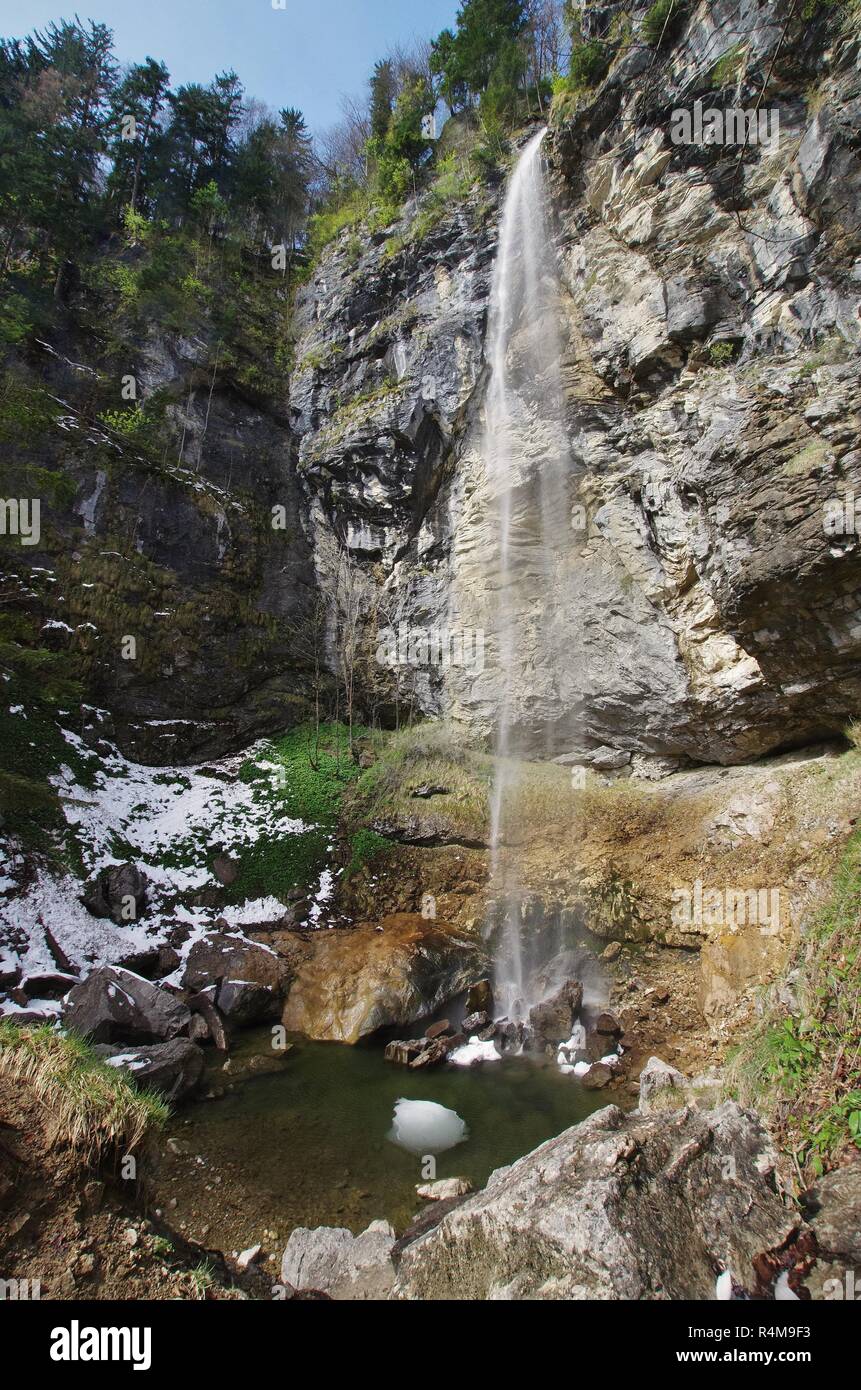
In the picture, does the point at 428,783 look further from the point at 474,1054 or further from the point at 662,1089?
the point at 662,1089

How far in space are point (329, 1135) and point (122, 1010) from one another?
135 inches

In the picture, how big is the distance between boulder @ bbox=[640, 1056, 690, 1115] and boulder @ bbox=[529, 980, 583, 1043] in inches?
105

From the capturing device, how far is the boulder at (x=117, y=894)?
10438 mm

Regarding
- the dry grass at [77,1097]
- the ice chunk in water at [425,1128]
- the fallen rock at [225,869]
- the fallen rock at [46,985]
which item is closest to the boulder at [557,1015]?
the ice chunk in water at [425,1128]

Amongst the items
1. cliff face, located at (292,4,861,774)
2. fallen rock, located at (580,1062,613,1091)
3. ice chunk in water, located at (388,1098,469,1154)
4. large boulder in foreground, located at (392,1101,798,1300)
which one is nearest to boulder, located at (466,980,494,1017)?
fallen rock, located at (580,1062,613,1091)

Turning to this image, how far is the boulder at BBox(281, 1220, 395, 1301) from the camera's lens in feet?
13.4

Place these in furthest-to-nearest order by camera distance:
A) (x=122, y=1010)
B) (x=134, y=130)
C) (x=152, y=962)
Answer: (x=134, y=130)
(x=152, y=962)
(x=122, y=1010)

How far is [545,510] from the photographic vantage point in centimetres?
1276

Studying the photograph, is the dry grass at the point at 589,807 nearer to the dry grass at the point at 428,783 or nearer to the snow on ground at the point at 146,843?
the dry grass at the point at 428,783

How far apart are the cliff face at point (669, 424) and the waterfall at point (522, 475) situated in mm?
224

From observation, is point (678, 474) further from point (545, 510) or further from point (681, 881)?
point (681, 881)

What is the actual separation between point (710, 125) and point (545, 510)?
6504 mm

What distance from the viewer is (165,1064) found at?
704cm

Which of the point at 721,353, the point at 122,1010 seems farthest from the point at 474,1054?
the point at 721,353
